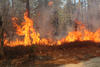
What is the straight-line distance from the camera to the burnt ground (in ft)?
28.8

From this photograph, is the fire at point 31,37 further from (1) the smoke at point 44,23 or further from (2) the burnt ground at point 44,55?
(1) the smoke at point 44,23

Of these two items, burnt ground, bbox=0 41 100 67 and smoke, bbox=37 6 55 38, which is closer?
burnt ground, bbox=0 41 100 67

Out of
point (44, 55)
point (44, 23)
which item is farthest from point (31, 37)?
point (44, 23)

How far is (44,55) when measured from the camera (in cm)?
1018

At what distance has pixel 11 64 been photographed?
854cm

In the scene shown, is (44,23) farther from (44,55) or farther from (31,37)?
(44,55)

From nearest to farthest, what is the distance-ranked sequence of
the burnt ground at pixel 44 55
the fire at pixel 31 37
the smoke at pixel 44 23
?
the burnt ground at pixel 44 55
the fire at pixel 31 37
the smoke at pixel 44 23

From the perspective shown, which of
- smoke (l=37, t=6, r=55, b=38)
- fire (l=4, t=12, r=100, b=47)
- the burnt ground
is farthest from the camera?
smoke (l=37, t=6, r=55, b=38)

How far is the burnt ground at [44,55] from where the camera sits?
28.8 feet

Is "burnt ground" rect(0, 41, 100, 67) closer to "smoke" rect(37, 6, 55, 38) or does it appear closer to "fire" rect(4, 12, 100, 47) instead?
"fire" rect(4, 12, 100, 47)

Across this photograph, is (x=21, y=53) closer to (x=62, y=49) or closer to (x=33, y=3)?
(x=62, y=49)

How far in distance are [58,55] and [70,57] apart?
106cm

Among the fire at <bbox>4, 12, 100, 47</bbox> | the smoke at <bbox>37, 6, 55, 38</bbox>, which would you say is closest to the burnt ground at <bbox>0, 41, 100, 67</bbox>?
the fire at <bbox>4, 12, 100, 47</bbox>

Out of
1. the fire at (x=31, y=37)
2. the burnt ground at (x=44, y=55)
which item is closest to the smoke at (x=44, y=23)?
the fire at (x=31, y=37)
